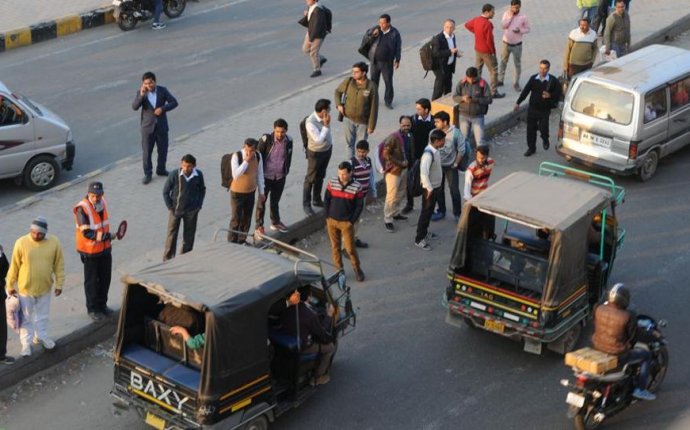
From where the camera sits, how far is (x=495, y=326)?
11.6 m

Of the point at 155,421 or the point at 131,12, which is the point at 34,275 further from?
the point at 131,12

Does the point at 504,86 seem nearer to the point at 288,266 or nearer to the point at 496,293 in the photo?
the point at 496,293

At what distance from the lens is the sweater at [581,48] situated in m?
18.7

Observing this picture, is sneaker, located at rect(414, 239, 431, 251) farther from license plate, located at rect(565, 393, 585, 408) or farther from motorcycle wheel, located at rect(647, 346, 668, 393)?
license plate, located at rect(565, 393, 585, 408)

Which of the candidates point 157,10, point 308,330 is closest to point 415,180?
point 308,330

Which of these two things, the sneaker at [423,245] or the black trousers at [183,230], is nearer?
the black trousers at [183,230]

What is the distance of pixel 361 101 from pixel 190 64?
6732 millimetres

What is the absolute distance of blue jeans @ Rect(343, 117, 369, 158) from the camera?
16047 millimetres

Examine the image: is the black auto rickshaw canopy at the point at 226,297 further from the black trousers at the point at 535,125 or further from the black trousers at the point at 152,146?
the black trousers at the point at 535,125

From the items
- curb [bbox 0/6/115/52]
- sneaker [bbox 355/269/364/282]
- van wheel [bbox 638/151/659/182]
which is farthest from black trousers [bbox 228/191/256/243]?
curb [bbox 0/6/115/52]

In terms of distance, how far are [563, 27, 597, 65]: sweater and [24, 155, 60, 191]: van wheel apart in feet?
27.9

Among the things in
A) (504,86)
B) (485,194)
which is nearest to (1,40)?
(504,86)

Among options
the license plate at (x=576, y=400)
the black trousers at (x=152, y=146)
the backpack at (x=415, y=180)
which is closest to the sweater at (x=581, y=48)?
the backpack at (x=415, y=180)

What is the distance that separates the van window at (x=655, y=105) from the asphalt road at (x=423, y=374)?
2.43 m
